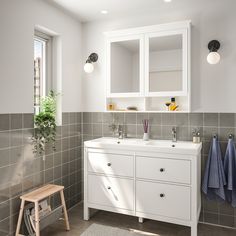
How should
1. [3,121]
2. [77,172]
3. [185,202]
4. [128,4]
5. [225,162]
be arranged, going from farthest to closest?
[77,172] < [128,4] < [225,162] < [185,202] < [3,121]

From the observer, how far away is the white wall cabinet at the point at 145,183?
235 centimetres

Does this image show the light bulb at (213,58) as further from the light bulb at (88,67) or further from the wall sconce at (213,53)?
the light bulb at (88,67)

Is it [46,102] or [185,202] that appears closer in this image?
[185,202]

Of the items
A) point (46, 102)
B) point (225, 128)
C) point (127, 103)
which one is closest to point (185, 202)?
point (225, 128)

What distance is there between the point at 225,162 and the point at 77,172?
186cm

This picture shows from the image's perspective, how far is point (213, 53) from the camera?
2.53 meters

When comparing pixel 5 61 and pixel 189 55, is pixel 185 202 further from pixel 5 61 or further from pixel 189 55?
pixel 5 61

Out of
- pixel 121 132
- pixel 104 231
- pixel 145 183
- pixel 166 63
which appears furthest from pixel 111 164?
pixel 166 63

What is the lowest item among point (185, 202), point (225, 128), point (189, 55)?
point (185, 202)

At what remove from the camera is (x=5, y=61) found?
222cm

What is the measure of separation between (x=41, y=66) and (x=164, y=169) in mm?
1859

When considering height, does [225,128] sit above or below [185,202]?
above

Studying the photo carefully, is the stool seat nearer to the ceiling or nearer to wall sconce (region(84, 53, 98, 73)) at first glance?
wall sconce (region(84, 53, 98, 73))

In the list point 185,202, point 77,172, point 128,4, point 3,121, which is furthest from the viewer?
point 77,172
